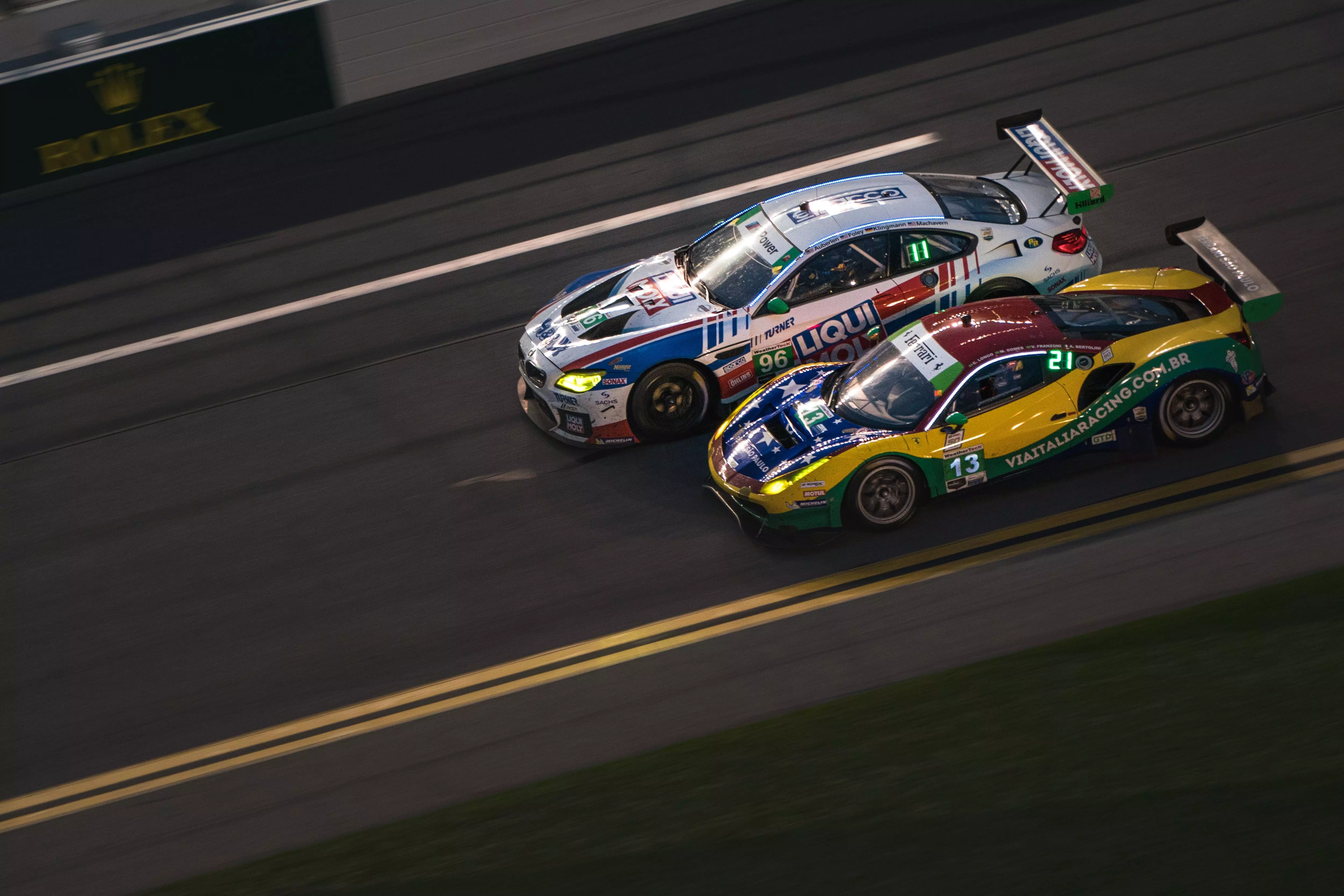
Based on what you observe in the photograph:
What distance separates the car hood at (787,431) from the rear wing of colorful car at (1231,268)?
2.71 metres

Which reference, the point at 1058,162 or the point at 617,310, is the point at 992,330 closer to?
the point at 1058,162

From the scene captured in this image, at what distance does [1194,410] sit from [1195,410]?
0.01 metres

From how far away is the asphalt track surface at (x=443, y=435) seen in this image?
8.72 metres

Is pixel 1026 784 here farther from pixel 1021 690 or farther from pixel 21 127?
pixel 21 127

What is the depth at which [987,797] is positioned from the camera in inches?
262

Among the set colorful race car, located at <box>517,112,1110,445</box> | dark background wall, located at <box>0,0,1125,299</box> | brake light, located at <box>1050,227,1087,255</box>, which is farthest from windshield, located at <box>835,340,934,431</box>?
dark background wall, located at <box>0,0,1125,299</box>

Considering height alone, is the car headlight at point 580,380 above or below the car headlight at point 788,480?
above

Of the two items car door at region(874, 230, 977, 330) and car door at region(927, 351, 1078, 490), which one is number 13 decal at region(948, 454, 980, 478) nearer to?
car door at region(927, 351, 1078, 490)


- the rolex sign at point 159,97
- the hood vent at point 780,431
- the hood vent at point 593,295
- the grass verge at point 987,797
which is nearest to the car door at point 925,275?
the hood vent at point 780,431

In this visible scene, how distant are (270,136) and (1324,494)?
40.8ft

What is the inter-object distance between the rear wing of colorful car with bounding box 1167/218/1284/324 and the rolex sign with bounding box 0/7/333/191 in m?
10.7

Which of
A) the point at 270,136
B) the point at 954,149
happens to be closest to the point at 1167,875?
the point at 954,149

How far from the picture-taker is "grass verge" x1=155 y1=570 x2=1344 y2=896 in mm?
6277

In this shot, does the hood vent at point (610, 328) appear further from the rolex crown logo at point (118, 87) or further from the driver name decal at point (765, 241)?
the rolex crown logo at point (118, 87)
